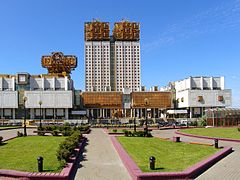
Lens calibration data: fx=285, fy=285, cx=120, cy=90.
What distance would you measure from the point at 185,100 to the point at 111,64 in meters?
79.8

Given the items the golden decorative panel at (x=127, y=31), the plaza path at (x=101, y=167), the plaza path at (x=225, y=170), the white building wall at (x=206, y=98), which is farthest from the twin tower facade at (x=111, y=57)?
the plaza path at (x=225, y=170)

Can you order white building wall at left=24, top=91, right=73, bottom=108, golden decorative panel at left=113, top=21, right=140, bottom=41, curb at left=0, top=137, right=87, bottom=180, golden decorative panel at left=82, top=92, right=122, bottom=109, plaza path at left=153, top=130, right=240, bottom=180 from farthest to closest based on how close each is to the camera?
1. golden decorative panel at left=113, top=21, right=140, bottom=41
2. golden decorative panel at left=82, top=92, right=122, bottom=109
3. white building wall at left=24, top=91, right=73, bottom=108
4. plaza path at left=153, top=130, right=240, bottom=180
5. curb at left=0, top=137, right=87, bottom=180

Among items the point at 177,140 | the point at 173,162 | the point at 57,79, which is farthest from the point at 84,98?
the point at 173,162

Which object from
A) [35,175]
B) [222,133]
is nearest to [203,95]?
[222,133]

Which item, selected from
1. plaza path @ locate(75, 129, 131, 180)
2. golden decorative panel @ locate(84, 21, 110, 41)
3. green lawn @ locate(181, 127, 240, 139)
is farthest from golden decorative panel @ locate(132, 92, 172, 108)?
plaza path @ locate(75, 129, 131, 180)

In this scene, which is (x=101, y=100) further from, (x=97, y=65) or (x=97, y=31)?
(x=97, y=31)

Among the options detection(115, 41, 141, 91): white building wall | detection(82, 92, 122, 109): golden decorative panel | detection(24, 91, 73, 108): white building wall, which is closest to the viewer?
detection(24, 91, 73, 108): white building wall

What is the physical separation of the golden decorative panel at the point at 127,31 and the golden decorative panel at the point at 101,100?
239ft

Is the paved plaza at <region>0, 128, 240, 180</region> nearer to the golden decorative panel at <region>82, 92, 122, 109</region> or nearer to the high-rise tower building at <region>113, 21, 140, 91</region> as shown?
the golden decorative panel at <region>82, 92, 122, 109</region>

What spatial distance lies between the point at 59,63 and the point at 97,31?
171ft

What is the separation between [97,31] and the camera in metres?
181

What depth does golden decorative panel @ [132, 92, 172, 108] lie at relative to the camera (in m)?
117

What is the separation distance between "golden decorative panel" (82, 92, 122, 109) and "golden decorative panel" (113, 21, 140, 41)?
239 feet

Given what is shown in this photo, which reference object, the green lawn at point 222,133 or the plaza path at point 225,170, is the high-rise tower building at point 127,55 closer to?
the green lawn at point 222,133
